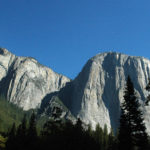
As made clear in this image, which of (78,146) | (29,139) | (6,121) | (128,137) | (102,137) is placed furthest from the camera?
(6,121)

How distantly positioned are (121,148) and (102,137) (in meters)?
66.2

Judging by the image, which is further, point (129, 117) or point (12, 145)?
point (12, 145)

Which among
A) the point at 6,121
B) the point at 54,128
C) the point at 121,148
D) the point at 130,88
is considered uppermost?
the point at 6,121

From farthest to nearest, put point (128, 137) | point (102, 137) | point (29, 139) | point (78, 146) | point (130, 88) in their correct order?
point (102, 137), point (29, 139), point (78, 146), point (130, 88), point (128, 137)

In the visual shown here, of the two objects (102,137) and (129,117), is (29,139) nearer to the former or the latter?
(129,117)

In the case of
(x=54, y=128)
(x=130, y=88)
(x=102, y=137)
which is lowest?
(x=54, y=128)

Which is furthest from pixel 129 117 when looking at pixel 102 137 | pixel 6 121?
pixel 6 121

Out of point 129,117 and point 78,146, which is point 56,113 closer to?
point 78,146

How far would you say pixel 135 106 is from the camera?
3453cm

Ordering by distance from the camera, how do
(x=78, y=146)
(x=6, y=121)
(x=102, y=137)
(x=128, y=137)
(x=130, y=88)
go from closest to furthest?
(x=128, y=137) → (x=130, y=88) → (x=78, y=146) → (x=102, y=137) → (x=6, y=121)

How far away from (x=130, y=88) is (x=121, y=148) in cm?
919

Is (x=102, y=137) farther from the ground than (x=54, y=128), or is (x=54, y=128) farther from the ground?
(x=102, y=137)

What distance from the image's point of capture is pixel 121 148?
3300 centimetres

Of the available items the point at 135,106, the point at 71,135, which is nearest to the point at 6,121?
the point at 71,135
